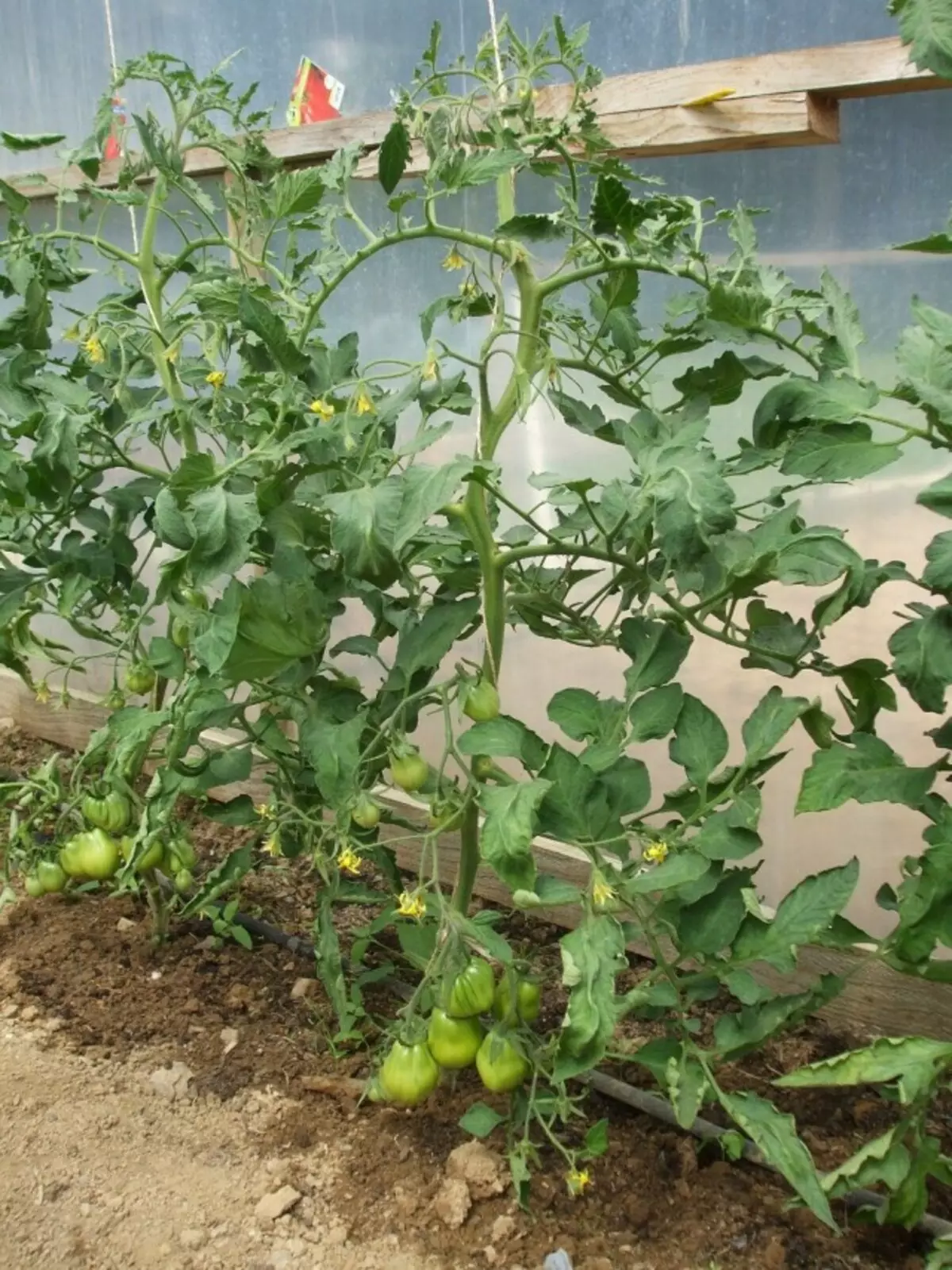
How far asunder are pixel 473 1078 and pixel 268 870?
0.67m

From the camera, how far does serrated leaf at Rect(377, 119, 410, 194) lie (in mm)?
963

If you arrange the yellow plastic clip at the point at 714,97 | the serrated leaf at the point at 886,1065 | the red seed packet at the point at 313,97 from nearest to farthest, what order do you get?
the serrated leaf at the point at 886,1065
the yellow plastic clip at the point at 714,97
the red seed packet at the point at 313,97

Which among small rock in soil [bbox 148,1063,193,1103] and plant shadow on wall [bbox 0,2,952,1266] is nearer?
plant shadow on wall [bbox 0,2,952,1266]

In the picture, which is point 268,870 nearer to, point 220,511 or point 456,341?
point 456,341

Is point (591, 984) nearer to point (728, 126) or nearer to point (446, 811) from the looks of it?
point (446, 811)

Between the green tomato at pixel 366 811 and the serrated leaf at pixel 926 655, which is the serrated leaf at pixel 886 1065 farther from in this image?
the green tomato at pixel 366 811

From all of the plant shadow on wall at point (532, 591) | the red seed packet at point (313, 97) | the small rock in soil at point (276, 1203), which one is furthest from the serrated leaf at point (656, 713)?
the red seed packet at point (313, 97)

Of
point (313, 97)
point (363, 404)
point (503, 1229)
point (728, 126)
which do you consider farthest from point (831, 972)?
point (313, 97)

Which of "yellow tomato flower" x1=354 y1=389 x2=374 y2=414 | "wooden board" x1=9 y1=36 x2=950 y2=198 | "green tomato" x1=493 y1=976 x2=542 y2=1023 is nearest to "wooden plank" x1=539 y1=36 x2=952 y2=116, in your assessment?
"wooden board" x1=9 y1=36 x2=950 y2=198

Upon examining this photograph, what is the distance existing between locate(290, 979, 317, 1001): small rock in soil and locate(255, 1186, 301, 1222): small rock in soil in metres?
0.37

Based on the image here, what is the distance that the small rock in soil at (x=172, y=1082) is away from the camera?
4.55 feet

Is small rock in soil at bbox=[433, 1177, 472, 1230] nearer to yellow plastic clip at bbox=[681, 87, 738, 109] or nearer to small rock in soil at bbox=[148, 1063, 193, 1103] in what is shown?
small rock in soil at bbox=[148, 1063, 193, 1103]

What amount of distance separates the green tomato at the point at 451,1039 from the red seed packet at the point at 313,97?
4.61ft

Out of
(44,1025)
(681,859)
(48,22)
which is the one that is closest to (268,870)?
(44,1025)
